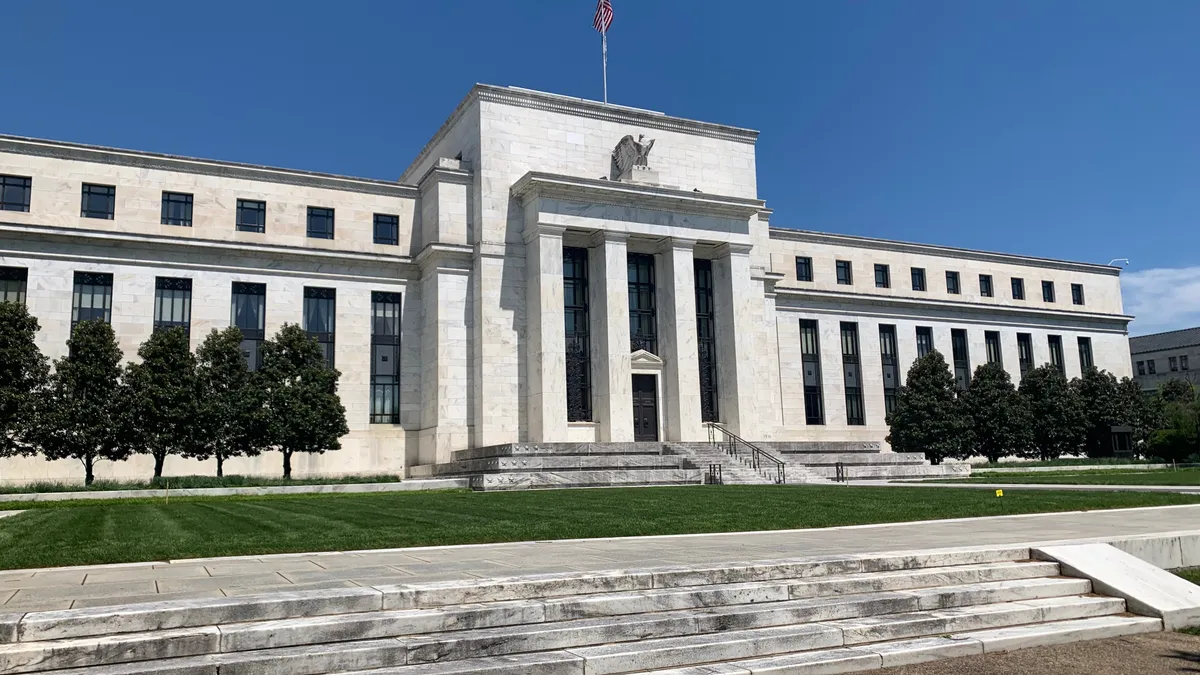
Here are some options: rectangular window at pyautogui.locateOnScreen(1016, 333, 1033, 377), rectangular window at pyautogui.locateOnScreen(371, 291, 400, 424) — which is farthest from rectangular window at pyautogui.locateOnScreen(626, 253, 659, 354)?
rectangular window at pyautogui.locateOnScreen(1016, 333, 1033, 377)

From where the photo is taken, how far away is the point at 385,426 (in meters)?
46.7

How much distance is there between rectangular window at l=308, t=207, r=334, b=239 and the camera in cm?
4738

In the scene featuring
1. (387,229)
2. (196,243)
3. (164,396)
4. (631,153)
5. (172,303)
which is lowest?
(164,396)

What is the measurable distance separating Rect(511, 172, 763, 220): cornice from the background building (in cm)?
7609

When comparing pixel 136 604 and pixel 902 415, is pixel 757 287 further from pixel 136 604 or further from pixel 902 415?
pixel 136 604

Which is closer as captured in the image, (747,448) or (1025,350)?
(747,448)

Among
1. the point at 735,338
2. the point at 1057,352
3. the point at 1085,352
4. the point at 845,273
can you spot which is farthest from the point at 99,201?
the point at 1085,352

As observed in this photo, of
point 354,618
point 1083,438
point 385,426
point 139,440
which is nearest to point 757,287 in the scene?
point 385,426

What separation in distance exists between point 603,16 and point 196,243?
24.7 m

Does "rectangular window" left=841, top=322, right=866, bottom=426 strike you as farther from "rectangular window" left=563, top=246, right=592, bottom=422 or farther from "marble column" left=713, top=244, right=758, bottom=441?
"rectangular window" left=563, top=246, right=592, bottom=422

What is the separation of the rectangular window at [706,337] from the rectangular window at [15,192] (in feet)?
112

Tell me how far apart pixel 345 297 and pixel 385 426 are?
7130mm

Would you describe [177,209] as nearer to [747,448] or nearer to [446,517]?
[747,448]

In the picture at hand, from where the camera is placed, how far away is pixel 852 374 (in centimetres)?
6091
